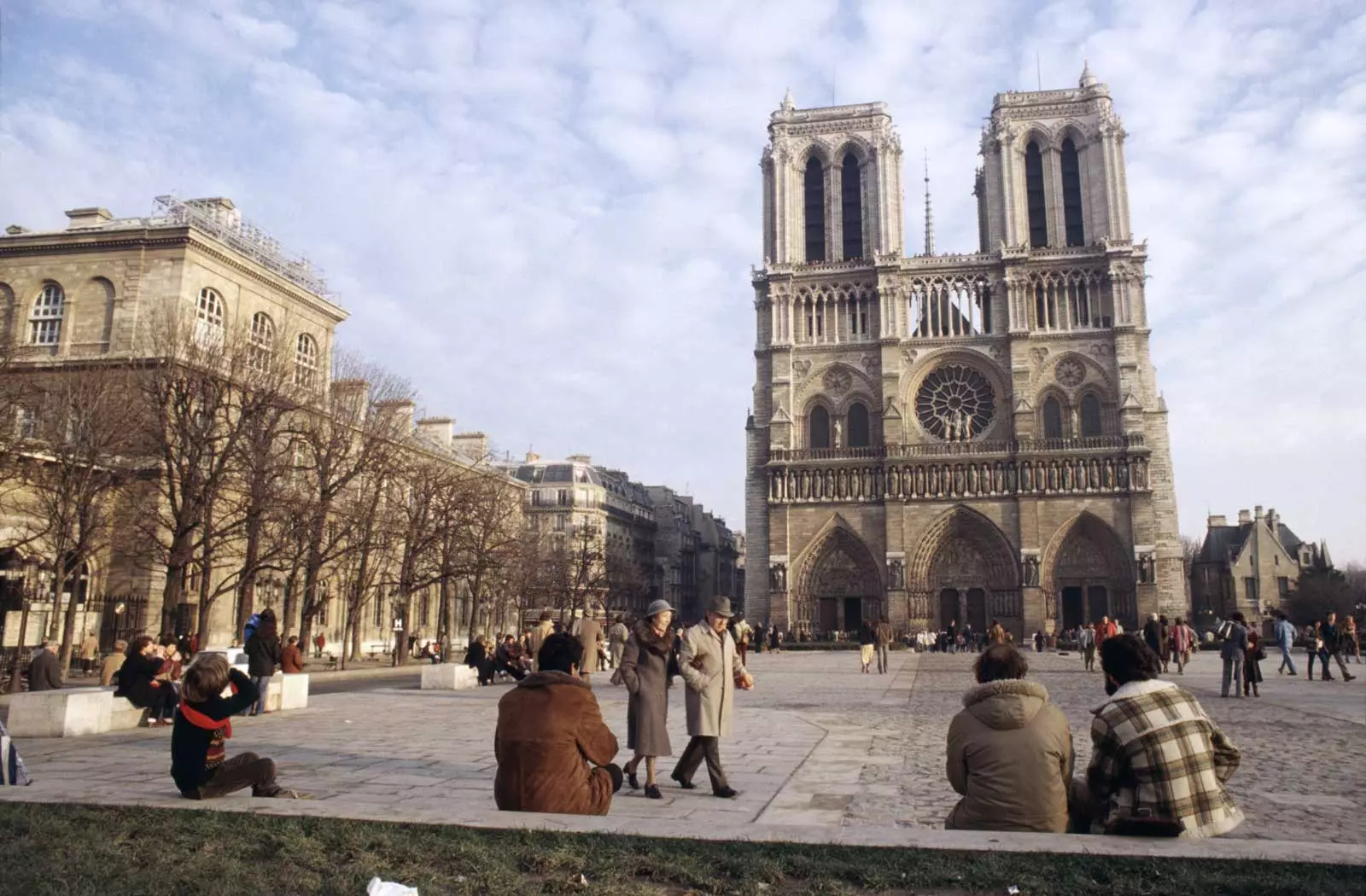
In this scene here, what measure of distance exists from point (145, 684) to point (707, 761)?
9.08 metres

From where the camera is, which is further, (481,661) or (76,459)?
(76,459)

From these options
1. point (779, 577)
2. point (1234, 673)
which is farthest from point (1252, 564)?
point (1234, 673)

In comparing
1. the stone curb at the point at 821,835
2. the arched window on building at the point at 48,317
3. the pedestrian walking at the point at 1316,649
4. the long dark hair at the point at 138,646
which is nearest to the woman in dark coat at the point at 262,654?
the long dark hair at the point at 138,646

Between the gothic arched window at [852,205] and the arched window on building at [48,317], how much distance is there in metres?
38.1

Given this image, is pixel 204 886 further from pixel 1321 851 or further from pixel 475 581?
pixel 475 581

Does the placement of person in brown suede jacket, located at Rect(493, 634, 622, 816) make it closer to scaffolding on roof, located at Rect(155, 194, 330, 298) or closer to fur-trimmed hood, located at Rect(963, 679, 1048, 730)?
fur-trimmed hood, located at Rect(963, 679, 1048, 730)

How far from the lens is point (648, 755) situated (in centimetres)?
836

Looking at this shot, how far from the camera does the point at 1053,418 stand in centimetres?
5409

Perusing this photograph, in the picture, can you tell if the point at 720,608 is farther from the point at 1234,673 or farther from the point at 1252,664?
the point at 1234,673

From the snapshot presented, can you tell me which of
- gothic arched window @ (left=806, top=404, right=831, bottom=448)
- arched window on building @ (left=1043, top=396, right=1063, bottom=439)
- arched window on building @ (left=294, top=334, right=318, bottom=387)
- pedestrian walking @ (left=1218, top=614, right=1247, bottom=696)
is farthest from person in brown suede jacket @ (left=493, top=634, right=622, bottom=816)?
arched window on building @ (left=1043, top=396, right=1063, bottom=439)

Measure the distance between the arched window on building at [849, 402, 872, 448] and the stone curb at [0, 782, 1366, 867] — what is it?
49.7 m

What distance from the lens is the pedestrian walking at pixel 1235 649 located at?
1811cm

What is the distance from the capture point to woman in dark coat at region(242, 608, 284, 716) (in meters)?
15.4

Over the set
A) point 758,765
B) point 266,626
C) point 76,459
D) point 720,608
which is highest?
Answer: point 76,459
